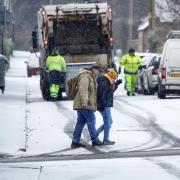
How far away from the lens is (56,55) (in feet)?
96.2

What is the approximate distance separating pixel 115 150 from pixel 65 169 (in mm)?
3048

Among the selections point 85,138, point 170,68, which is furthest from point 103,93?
point 170,68

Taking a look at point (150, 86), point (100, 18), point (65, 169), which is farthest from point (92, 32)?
point (65, 169)

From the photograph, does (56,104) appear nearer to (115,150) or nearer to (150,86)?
(150,86)

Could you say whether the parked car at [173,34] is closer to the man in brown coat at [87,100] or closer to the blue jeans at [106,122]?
the blue jeans at [106,122]

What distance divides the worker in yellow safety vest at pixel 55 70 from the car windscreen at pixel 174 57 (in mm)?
3400

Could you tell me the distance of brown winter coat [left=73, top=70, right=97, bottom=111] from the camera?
17.2m

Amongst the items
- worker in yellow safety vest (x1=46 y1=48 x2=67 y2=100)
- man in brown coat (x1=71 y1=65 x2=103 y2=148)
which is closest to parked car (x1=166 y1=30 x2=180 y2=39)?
worker in yellow safety vest (x1=46 y1=48 x2=67 y2=100)

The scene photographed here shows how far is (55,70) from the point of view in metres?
29.5

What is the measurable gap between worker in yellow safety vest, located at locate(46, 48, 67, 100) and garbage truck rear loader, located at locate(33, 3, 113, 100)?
0.76 ft

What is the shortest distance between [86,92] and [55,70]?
1241 centimetres

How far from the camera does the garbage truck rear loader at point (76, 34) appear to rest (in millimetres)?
30047

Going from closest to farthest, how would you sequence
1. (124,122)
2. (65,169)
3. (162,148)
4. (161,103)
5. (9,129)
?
1. (65,169)
2. (162,148)
3. (9,129)
4. (124,122)
5. (161,103)

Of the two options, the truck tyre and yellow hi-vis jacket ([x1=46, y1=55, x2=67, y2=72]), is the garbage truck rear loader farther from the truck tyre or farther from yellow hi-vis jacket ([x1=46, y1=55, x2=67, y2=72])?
the truck tyre
